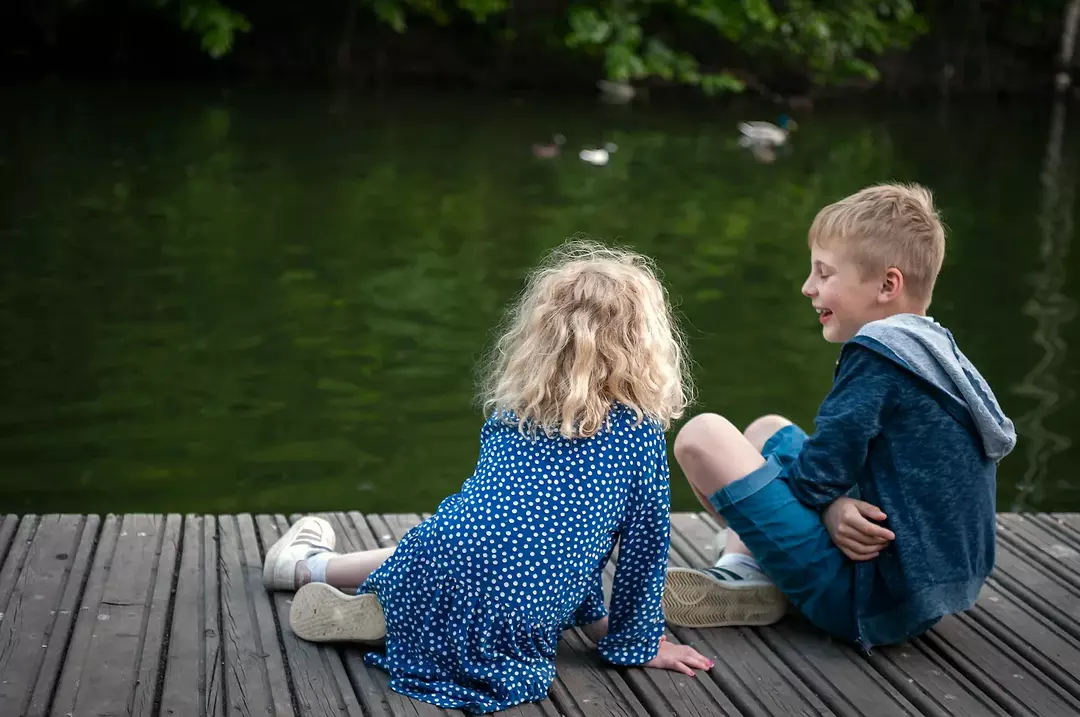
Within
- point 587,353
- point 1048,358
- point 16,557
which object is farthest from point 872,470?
point 1048,358

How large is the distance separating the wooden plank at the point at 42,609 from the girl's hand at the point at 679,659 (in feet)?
4.00

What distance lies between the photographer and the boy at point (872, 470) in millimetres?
A: 2873

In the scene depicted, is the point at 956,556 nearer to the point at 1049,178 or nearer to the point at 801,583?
the point at 801,583

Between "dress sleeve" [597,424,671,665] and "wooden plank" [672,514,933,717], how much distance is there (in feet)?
0.77

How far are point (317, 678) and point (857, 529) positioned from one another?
3.80 feet

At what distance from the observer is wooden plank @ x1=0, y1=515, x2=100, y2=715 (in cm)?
270

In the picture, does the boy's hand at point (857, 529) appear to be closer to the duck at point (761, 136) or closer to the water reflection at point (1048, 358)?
the water reflection at point (1048, 358)

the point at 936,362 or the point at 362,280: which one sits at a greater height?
the point at 936,362

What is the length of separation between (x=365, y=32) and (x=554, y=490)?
1937cm

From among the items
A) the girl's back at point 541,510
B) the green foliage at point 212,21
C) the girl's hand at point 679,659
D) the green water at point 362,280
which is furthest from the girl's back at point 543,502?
the green foliage at point 212,21

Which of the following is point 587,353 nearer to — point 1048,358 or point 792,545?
point 792,545

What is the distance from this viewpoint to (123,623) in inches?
119

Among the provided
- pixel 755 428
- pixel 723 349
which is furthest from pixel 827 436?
pixel 723 349

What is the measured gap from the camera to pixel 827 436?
9.52 ft
